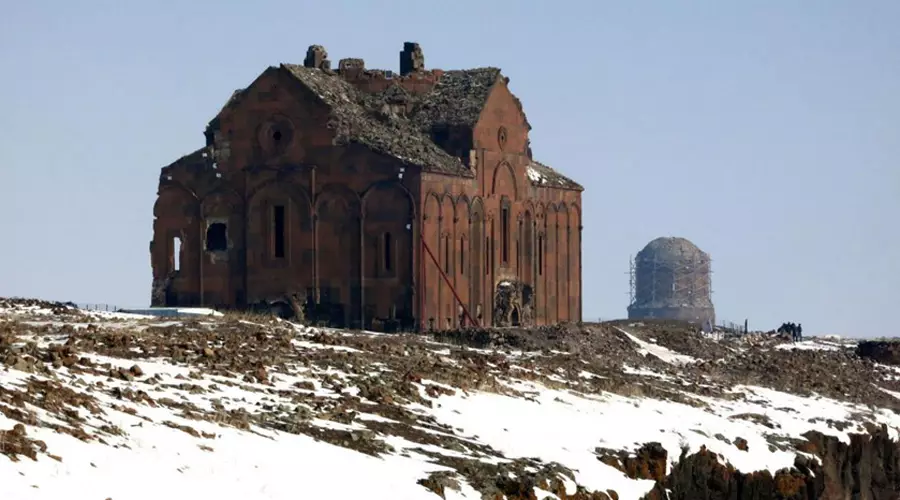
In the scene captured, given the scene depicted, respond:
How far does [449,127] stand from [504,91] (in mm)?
2906

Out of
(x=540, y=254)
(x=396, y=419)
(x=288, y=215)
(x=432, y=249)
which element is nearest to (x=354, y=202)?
(x=288, y=215)

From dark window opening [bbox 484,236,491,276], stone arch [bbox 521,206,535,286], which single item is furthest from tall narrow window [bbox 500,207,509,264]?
stone arch [bbox 521,206,535,286]

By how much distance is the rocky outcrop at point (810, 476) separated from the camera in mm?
27562

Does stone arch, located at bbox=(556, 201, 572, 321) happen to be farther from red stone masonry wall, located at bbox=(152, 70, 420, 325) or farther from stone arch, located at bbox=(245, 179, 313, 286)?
stone arch, located at bbox=(245, 179, 313, 286)

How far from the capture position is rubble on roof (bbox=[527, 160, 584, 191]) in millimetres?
58812

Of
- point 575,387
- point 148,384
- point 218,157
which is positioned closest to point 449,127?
point 218,157

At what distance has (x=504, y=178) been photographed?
55.8m

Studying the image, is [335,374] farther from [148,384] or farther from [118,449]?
[118,449]

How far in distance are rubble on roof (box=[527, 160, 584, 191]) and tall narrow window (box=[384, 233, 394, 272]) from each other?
8.45 m

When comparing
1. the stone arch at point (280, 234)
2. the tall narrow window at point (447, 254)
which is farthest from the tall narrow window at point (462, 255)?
the stone arch at point (280, 234)

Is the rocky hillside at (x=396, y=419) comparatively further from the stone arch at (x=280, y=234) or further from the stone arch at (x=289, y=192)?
the stone arch at (x=289, y=192)

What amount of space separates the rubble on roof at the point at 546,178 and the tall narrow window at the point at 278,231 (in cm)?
946

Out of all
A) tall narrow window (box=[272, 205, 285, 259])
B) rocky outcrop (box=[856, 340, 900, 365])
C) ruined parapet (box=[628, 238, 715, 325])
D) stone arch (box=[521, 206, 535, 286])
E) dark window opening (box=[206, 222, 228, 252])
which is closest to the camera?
tall narrow window (box=[272, 205, 285, 259])

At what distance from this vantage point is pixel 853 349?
6334cm
